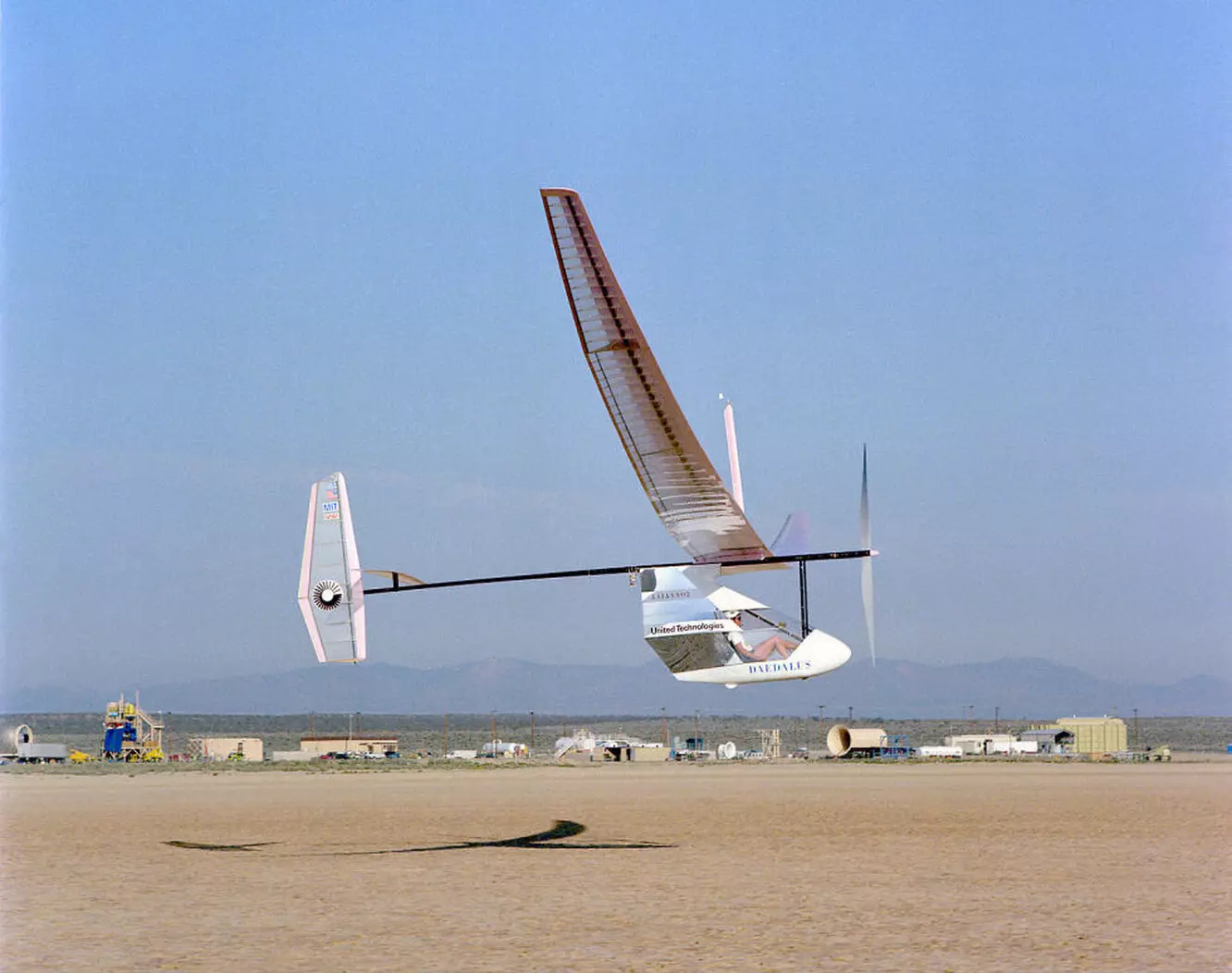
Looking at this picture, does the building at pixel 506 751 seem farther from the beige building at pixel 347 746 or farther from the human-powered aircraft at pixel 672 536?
the human-powered aircraft at pixel 672 536

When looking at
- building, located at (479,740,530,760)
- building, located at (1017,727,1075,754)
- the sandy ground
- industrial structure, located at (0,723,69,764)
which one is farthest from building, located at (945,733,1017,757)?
industrial structure, located at (0,723,69,764)

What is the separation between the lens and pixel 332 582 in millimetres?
23078

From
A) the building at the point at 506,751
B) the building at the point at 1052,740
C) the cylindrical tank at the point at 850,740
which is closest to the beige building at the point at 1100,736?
the building at the point at 1052,740

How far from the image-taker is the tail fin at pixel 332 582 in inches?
896

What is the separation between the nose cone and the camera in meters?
21.6

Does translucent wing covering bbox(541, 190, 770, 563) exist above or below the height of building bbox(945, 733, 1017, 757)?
above

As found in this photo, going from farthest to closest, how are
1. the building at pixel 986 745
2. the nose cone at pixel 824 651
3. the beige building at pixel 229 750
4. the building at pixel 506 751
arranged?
the building at pixel 506 751, the beige building at pixel 229 750, the building at pixel 986 745, the nose cone at pixel 824 651

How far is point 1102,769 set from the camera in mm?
78250

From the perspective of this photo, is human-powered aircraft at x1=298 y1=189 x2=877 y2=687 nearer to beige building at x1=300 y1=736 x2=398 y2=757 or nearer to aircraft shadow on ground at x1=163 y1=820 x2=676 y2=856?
aircraft shadow on ground at x1=163 y1=820 x2=676 y2=856

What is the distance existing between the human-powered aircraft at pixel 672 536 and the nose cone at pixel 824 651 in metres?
0.02

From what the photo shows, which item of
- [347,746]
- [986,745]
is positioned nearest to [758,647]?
[986,745]

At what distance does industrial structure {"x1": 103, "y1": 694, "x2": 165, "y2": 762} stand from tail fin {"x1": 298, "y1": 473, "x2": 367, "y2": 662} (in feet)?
259

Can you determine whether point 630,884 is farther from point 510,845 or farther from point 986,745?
point 986,745

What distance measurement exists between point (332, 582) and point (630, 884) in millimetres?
6634
